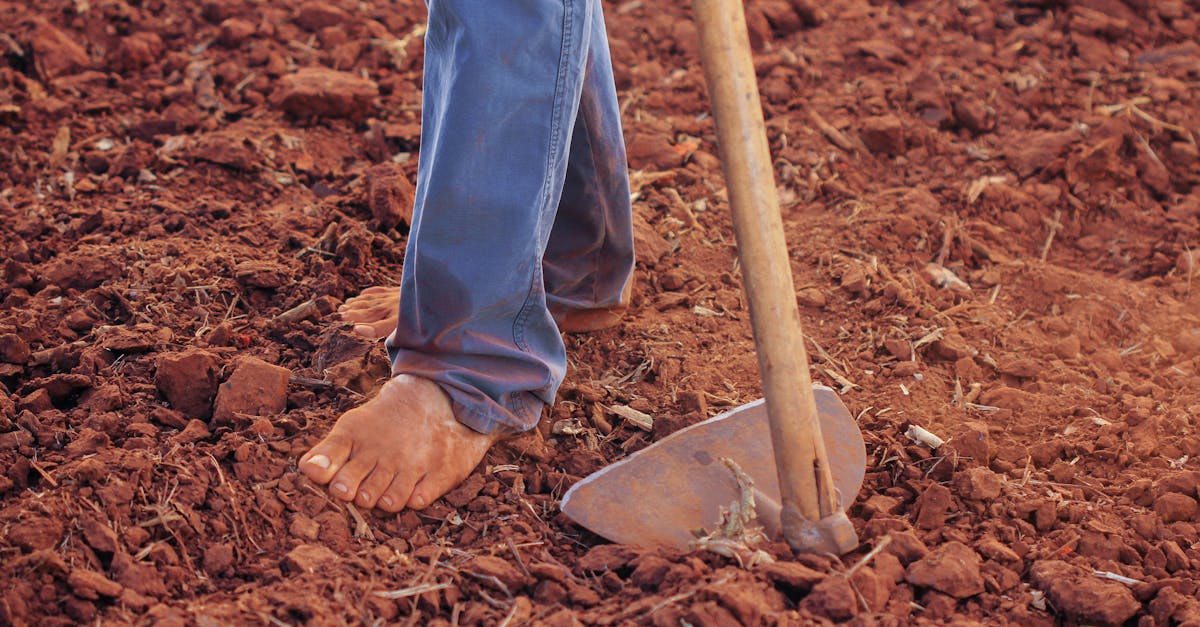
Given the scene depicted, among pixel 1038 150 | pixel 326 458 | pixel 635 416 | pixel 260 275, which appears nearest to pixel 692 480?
pixel 635 416

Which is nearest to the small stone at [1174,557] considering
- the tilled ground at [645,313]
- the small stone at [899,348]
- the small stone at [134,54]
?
the tilled ground at [645,313]

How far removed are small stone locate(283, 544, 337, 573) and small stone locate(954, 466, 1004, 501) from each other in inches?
47.5

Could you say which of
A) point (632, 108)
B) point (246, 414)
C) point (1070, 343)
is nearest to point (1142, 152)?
point (1070, 343)

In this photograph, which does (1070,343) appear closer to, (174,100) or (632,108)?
(632,108)

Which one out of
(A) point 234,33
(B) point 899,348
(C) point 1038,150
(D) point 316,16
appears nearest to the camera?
(B) point 899,348

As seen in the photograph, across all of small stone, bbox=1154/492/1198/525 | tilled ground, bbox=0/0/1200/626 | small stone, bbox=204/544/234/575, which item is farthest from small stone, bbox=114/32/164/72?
small stone, bbox=1154/492/1198/525

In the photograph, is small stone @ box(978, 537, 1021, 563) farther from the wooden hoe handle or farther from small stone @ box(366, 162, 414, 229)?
small stone @ box(366, 162, 414, 229)

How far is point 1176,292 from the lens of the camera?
317cm

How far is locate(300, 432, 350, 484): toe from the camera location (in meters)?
2.09

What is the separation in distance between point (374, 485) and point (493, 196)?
580 millimetres

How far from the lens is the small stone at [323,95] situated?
148 inches

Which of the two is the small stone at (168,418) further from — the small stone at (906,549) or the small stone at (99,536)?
the small stone at (906,549)

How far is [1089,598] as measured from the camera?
6.23ft

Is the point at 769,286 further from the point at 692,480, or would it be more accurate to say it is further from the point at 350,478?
the point at 350,478
